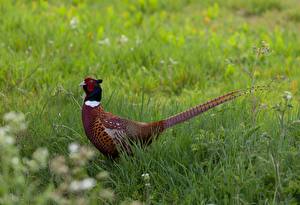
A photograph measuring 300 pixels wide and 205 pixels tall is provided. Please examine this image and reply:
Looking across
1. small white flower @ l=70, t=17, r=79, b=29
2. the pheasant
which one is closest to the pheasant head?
the pheasant

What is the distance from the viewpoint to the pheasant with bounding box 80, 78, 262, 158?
163 inches

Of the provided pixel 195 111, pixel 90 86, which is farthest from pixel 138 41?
pixel 195 111

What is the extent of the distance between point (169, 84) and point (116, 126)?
2290 millimetres

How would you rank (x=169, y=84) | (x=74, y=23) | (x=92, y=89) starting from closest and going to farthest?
(x=92, y=89) < (x=169, y=84) < (x=74, y=23)

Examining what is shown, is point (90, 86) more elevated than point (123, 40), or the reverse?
point (90, 86)

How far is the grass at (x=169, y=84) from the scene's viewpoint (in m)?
3.91

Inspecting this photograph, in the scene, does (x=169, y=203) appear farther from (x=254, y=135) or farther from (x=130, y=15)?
(x=130, y=15)

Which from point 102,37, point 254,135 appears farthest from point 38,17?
point 254,135

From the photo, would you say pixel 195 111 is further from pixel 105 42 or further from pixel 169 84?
pixel 105 42

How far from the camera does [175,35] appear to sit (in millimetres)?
7566

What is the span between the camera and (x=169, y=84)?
640 cm

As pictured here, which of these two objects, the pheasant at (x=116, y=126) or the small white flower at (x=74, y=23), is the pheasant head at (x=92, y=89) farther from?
the small white flower at (x=74, y=23)

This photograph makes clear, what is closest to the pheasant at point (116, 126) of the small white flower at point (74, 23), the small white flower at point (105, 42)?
the small white flower at point (105, 42)

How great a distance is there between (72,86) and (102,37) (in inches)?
73.2
